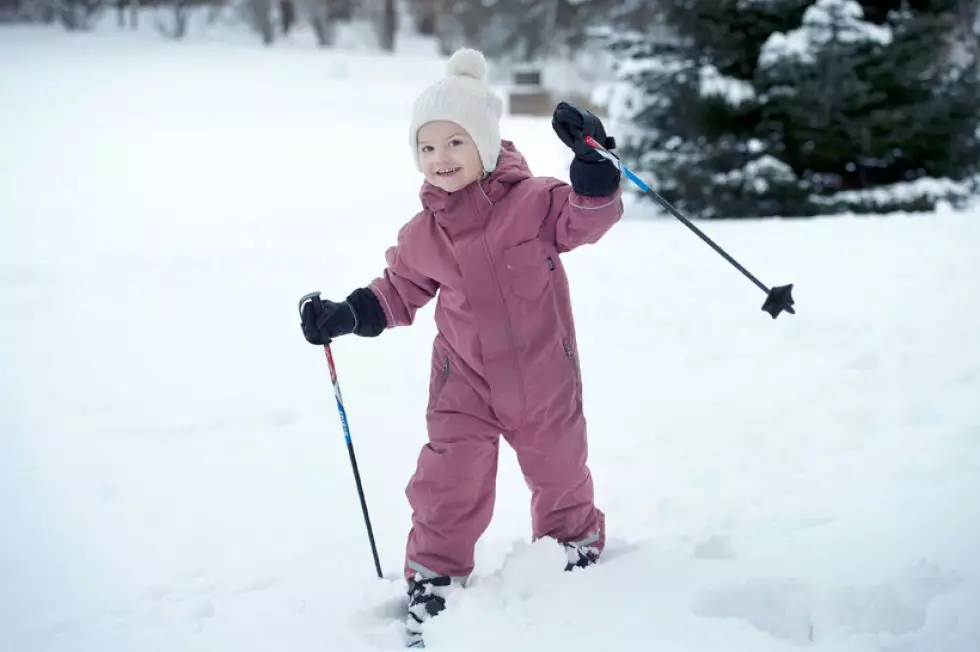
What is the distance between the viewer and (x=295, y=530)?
299cm

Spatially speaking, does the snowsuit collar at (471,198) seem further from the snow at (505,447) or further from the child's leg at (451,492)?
the snow at (505,447)

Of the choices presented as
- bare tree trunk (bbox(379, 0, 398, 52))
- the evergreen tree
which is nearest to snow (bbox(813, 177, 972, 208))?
the evergreen tree

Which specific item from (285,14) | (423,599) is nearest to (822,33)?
(423,599)

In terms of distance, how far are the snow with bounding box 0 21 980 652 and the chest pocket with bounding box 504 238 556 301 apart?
2.22 feet

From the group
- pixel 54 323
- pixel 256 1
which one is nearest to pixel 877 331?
pixel 54 323

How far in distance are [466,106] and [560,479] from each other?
100cm

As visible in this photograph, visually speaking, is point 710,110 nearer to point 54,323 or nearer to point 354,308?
point 54,323

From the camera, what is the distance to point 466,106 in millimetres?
2326

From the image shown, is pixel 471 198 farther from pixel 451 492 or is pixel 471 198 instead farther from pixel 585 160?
pixel 451 492

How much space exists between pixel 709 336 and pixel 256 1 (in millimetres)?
19020

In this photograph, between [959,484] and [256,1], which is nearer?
[959,484]

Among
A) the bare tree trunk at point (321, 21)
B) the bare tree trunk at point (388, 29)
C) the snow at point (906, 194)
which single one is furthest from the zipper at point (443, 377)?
the bare tree trunk at point (388, 29)

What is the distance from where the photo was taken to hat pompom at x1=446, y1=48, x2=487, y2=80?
243 centimetres

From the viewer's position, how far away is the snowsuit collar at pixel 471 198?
7.66 ft
